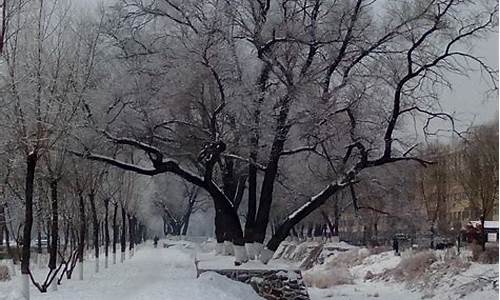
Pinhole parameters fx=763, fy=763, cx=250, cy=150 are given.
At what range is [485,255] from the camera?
82.6ft

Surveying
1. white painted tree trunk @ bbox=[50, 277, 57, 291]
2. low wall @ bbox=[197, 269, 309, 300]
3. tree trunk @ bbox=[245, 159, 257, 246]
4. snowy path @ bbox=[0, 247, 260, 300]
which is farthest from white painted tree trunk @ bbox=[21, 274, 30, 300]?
tree trunk @ bbox=[245, 159, 257, 246]

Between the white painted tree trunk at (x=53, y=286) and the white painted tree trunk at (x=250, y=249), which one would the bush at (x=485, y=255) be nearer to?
the white painted tree trunk at (x=250, y=249)

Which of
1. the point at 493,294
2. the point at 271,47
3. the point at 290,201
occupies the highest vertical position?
the point at 271,47

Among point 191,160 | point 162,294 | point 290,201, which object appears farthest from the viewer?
point 290,201

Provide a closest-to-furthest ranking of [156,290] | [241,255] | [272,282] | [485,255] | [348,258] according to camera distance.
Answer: [156,290] → [272,282] → [241,255] → [485,255] → [348,258]

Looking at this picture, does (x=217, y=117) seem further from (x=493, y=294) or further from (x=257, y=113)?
(x=493, y=294)

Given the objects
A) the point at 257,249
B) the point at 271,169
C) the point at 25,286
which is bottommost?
the point at 25,286

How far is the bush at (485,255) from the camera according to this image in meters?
24.6

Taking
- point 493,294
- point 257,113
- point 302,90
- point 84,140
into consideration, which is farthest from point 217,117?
point 493,294

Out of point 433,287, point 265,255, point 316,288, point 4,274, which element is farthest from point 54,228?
point 433,287

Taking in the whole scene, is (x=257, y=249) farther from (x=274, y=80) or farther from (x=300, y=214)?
(x=274, y=80)

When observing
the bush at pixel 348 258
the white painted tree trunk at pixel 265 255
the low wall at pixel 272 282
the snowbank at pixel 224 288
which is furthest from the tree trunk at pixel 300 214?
the bush at pixel 348 258

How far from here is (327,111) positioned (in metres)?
19.7

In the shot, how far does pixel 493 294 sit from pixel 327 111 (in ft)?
21.9
